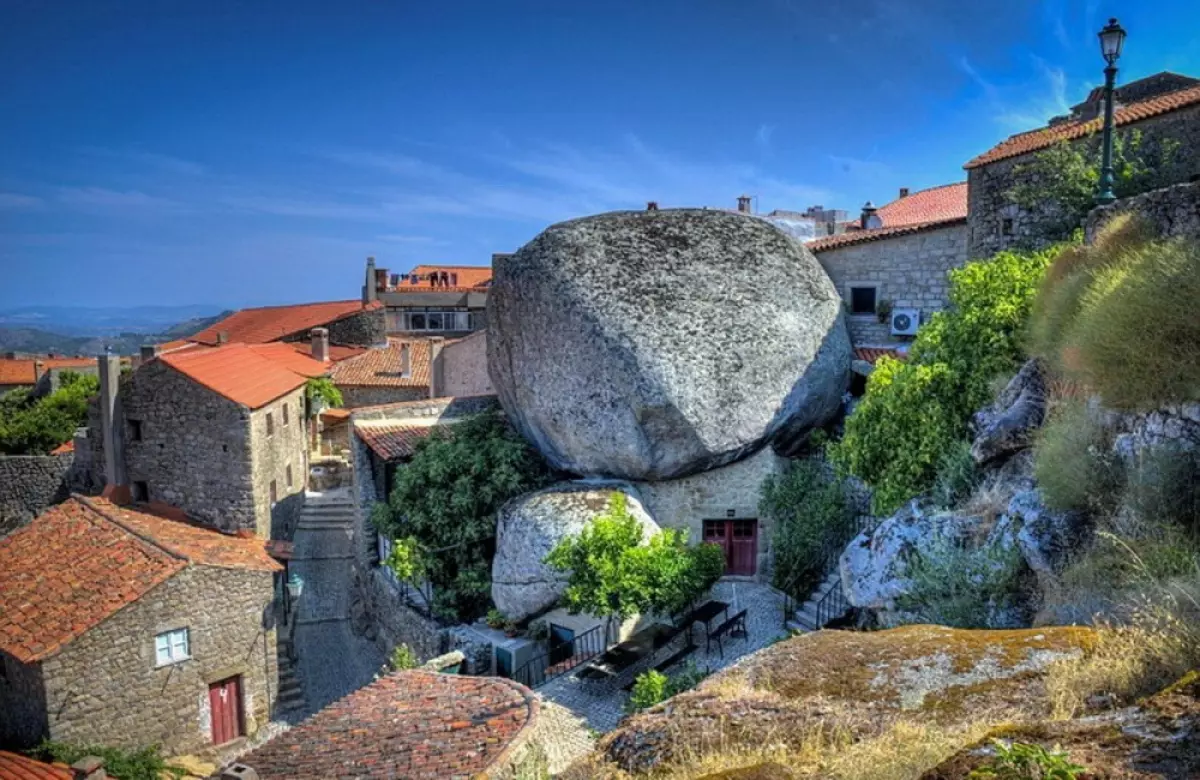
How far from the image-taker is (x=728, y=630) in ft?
46.5

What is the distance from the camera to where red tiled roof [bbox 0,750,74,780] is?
11.8 m

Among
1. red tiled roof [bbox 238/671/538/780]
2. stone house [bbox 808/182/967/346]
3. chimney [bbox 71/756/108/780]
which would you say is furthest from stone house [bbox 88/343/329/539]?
stone house [bbox 808/182/967/346]

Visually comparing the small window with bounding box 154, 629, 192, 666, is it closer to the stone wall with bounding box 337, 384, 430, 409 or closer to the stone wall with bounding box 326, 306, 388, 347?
the stone wall with bounding box 337, 384, 430, 409

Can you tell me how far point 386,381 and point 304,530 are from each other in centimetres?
1042

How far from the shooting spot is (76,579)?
15117 millimetres

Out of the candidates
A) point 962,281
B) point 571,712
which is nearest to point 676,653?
point 571,712

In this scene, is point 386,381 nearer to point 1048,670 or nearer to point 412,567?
point 412,567

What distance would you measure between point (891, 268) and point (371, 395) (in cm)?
2352

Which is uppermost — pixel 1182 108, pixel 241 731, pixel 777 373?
pixel 1182 108

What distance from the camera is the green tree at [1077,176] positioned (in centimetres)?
1433

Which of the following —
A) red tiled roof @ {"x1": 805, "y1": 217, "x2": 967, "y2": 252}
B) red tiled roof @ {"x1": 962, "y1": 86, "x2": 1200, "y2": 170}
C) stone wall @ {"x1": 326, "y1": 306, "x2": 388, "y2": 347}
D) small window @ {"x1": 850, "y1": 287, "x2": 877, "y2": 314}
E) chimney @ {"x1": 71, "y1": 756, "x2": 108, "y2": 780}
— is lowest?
chimney @ {"x1": 71, "y1": 756, "x2": 108, "y2": 780}

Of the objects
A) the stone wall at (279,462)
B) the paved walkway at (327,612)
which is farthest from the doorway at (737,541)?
the stone wall at (279,462)

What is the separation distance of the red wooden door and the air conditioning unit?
16218mm

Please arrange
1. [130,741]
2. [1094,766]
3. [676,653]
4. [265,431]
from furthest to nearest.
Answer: [265,431] → [130,741] → [676,653] → [1094,766]
